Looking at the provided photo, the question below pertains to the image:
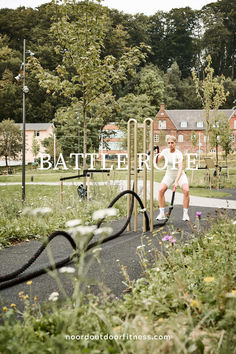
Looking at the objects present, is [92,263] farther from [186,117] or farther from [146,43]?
[146,43]

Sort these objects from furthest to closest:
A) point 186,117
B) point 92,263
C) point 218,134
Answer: point 186,117, point 218,134, point 92,263

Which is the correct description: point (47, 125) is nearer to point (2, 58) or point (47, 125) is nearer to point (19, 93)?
point (19, 93)

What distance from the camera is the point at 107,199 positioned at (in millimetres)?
9977

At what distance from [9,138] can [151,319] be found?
44129mm

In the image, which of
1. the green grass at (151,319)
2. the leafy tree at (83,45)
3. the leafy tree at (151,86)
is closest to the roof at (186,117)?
the leafy tree at (151,86)

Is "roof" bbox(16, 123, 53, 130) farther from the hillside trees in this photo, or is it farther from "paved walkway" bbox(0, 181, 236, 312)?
"paved walkway" bbox(0, 181, 236, 312)

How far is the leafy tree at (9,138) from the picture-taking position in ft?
144

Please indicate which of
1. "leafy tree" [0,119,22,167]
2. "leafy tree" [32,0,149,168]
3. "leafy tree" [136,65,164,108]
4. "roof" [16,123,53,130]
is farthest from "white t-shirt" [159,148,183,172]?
"leafy tree" [136,65,164,108]

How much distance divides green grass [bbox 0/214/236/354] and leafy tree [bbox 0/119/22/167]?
4202cm

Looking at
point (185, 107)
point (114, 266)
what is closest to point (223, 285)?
point (114, 266)

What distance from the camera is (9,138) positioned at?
44625mm

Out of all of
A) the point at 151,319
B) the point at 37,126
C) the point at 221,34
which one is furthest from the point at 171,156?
the point at 221,34

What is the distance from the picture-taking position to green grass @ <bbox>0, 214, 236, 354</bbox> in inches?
82.0

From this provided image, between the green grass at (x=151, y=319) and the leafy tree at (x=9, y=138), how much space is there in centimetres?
4202
